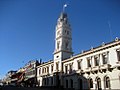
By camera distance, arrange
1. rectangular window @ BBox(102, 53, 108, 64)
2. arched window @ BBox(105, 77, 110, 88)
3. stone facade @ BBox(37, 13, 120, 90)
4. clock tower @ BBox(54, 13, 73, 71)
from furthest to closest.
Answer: clock tower @ BBox(54, 13, 73, 71) → rectangular window @ BBox(102, 53, 108, 64) → arched window @ BBox(105, 77, 110, 88) → stone facade @ BBox(37, 13, 120, 90)

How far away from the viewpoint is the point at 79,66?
55.1 m

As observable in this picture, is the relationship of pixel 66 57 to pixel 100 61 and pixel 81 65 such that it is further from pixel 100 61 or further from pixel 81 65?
pixel 100 61

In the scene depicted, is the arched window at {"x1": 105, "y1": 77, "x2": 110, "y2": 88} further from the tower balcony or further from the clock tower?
the clock tower

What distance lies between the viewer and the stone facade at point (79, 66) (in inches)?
1753

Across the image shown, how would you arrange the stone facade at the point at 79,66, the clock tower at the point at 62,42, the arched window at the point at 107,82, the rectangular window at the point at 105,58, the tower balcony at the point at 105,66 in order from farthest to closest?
the clock tower at the point at 62,42, the rectangular window at the point at 105,58, the arched window at the point at 107,82, the tower balcony at the point at 105,66, the stone facade at the point at 79,66

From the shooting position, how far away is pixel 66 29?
2618 inches

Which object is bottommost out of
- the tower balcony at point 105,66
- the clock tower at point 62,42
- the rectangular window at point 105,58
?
the tower balcony at point 105,66

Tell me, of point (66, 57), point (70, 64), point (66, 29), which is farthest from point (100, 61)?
point (66, 29)

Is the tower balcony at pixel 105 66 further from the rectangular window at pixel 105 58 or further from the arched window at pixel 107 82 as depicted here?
the arched window at pixel 107 82

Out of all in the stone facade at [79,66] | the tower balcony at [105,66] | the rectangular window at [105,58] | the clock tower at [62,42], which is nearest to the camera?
the stone facade at [79,66]

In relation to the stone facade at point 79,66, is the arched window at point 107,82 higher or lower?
lower

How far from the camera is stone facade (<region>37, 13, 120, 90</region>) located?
4453 cm

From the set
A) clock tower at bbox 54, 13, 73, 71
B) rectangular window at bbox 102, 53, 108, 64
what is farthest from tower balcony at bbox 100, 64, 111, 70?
clock tower at bbox 54, 13, 73, 71

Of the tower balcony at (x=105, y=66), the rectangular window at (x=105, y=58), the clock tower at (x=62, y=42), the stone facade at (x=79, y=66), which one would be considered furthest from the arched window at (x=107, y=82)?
the clock tower at (x=62, y=42)
